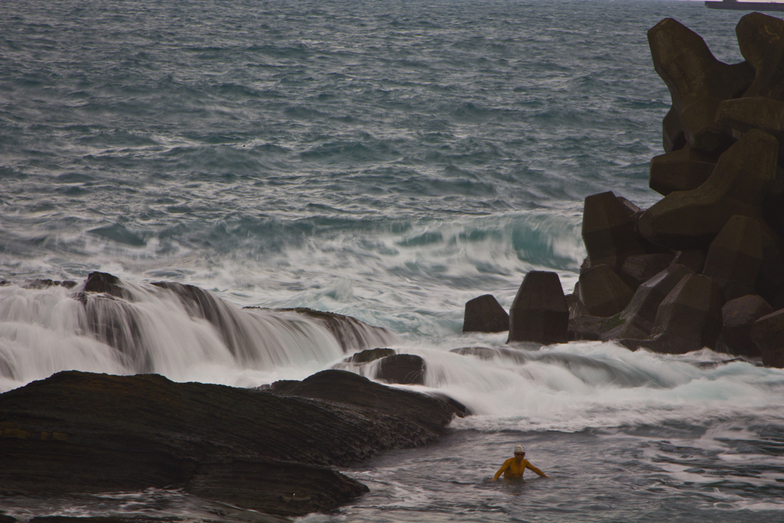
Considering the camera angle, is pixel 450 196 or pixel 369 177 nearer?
pixel 450 196

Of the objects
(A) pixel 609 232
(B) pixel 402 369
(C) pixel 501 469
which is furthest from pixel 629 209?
(C) pixel 501 469

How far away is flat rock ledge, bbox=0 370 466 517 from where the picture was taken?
479 cm

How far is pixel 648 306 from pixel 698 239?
3.55 feet

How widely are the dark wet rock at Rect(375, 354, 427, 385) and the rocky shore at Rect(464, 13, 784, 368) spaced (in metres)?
1.91

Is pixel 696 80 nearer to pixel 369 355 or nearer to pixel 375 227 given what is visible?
pixel 369 355

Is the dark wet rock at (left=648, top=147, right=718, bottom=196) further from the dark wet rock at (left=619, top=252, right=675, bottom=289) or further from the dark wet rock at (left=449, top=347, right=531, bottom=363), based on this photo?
the dark wet rock at (left=449, top=347, right=531, bottom=363)

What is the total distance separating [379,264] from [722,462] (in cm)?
1000

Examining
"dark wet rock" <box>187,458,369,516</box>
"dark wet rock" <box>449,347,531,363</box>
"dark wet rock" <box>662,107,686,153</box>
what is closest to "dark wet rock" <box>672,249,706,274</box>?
"dark wet rock" <box>662,107,686,153</box>

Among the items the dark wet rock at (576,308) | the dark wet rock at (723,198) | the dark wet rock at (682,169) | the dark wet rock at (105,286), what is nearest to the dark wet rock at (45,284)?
the dark wet rock at (105,286)

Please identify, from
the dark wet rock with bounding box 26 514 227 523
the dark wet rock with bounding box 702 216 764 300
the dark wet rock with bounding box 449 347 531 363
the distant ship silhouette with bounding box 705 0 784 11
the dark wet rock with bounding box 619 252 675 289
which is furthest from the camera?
the distant ship silhouette with bounding box 705 0 784 11

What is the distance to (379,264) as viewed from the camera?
1545 cm

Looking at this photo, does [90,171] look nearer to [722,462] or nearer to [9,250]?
[9,250]

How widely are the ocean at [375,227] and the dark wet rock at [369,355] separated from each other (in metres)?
0.47

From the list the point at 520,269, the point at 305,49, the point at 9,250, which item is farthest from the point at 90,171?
the point at 305,49
